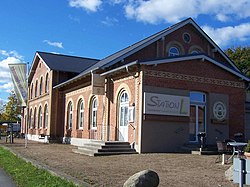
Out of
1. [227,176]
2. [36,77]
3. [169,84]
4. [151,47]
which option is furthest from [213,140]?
[36,77]

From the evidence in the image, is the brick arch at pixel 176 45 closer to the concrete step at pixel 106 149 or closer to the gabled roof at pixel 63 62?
the concrete step at pixel 106 149

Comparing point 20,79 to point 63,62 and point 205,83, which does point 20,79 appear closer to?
point 63,62

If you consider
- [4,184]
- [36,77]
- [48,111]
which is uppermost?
[36,77]

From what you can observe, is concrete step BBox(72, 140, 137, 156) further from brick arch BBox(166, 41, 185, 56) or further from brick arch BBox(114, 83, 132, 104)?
brick arch BBox(166, 41, 185, 56)

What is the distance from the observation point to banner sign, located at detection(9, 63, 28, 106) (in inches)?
974

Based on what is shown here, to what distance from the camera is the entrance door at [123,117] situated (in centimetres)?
2012

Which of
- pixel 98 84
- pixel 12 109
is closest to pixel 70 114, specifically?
pixel 98 84

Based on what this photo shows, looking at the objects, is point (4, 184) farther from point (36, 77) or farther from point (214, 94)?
point (36, 77)

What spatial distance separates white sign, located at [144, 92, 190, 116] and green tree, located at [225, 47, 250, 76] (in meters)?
25.5

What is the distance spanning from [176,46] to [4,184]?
17640 millimetres

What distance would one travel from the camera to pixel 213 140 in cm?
2059

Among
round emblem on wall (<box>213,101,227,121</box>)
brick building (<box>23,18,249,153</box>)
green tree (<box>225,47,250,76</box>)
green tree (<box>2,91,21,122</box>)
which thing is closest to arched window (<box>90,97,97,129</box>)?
brick building (<box>23,18,249,153</box>)

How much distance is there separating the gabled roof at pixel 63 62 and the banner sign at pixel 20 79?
257 inches

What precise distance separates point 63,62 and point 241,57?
21.9 metres
